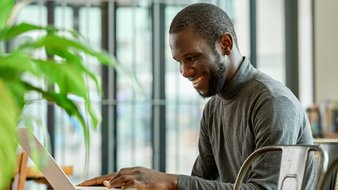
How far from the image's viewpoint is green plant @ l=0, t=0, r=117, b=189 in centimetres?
52

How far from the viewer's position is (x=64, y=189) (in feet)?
4.87

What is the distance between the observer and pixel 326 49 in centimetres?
571

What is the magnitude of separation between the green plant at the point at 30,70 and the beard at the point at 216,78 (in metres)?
1.69

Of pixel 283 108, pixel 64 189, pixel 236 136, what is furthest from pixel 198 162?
pixel 64 189

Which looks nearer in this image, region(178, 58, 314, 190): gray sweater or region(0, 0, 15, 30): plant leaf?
region(0, 0, 15, 30): plant leaf

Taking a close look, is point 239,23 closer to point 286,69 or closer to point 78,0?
point 286,69

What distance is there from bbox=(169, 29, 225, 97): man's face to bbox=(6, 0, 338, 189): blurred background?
3047 mm

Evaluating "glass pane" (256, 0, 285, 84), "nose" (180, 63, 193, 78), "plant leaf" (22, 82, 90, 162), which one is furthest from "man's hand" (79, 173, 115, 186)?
"glass pane" (256, 0, 285, 84)

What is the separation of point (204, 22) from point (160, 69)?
3289 millimetres

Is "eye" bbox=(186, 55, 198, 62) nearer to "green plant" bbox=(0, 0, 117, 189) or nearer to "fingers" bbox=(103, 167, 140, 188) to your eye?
"fingers" bbox=(103, 167, 140, 188)

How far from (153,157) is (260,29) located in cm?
143

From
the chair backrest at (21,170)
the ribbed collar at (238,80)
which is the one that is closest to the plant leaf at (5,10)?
the ribbed collar at (238,80)

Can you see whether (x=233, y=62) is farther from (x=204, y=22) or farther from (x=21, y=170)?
(x=21, y=170)

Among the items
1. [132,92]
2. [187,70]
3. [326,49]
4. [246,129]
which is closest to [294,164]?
[246,129]
